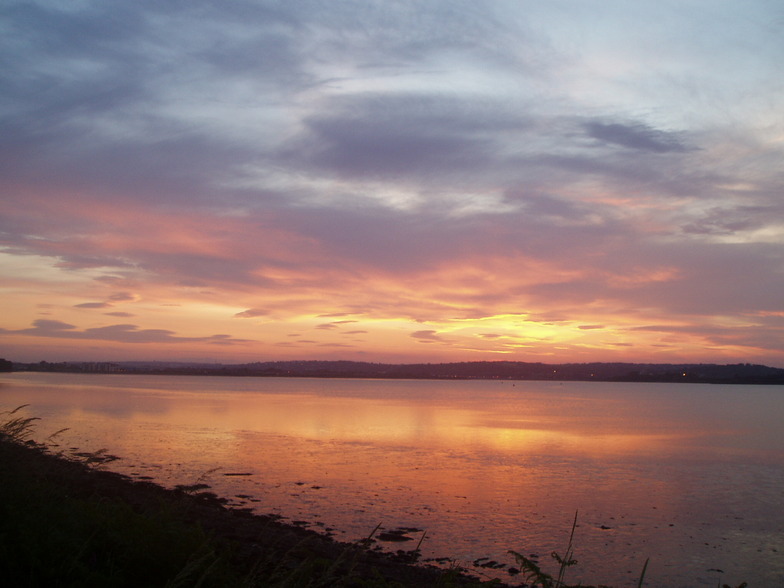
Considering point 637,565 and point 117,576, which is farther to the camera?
point 637,565

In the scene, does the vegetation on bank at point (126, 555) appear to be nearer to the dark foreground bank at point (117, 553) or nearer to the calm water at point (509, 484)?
the dark foreground bank at point (117, 553)

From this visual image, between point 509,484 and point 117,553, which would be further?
point 509,484

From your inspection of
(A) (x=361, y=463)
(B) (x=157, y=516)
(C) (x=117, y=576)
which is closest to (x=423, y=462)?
(A) (x=361, y=463)

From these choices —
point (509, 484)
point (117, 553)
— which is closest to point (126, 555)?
point (117, 553)

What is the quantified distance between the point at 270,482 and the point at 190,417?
34.7m

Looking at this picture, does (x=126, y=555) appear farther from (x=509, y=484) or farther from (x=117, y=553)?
(x=509, y=484)

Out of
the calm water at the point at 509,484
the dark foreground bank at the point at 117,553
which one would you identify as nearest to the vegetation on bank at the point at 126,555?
the dark foreground bank at the point at 117,553

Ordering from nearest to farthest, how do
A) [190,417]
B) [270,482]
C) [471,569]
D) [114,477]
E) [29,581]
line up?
[29,581] → [471,569] → [114,477] → [270,482] → [190,417]

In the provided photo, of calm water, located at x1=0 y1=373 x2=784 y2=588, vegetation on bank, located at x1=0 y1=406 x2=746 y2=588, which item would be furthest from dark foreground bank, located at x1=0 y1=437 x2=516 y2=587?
calm water, located at x1=0 y1=373 x2=784 y2=588

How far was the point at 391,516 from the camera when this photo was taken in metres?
19.0

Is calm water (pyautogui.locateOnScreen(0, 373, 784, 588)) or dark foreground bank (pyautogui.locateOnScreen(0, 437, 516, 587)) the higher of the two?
dark foreground bank (pyautogui.locateOnScreen(0, 437, 516, 587))

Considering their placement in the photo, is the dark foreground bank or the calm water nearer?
the dark foreground bank

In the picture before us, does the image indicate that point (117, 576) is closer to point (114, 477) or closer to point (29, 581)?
point (29, 581)

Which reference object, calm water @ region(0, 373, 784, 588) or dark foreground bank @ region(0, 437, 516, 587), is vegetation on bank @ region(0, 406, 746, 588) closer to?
dark foreground bank @ region(0, 437, 516, 587)
